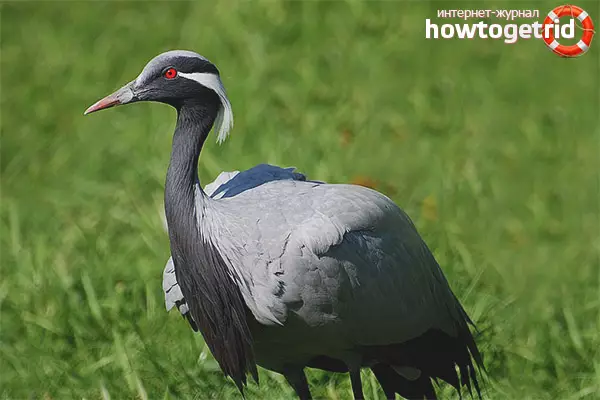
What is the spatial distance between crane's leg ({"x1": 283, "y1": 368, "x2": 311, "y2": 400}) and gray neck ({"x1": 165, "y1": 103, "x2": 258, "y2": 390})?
0.35 m

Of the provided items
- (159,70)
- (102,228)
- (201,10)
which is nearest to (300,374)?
(159,70)

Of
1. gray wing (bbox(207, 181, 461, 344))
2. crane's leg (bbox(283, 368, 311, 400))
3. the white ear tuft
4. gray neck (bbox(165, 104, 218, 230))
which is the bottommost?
crane's leg (bbox(283, 368, 311, 400))

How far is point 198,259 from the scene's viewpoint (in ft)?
13.9

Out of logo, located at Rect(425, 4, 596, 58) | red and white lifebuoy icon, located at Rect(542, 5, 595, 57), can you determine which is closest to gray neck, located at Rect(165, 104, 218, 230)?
logo, located at Rect(425, 4, 596, 58)

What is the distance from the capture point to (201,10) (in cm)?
949

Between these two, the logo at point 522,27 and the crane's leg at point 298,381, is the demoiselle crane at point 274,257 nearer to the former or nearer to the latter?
the crane's leg at point 298,381

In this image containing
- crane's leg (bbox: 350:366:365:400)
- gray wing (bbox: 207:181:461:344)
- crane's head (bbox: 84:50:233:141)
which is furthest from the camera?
crane's leg (bbox: 350:366:365:400)

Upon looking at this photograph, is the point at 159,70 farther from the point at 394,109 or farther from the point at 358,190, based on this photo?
the point at 394,109

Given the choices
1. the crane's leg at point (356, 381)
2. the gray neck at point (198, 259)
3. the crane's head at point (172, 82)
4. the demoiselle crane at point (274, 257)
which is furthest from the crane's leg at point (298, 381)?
the crane's head at point (172, 82)

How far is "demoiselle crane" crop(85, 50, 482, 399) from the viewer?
415 centimetres

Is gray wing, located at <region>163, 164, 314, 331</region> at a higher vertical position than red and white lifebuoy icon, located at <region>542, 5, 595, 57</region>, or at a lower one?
lower

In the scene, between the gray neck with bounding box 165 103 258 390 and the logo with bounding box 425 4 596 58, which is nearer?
the gray neck with bounding box 165 103 258 390

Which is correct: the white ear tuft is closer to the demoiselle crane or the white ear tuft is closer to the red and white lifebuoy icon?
the demoiselle crane

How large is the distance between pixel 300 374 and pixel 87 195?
3338 mm
